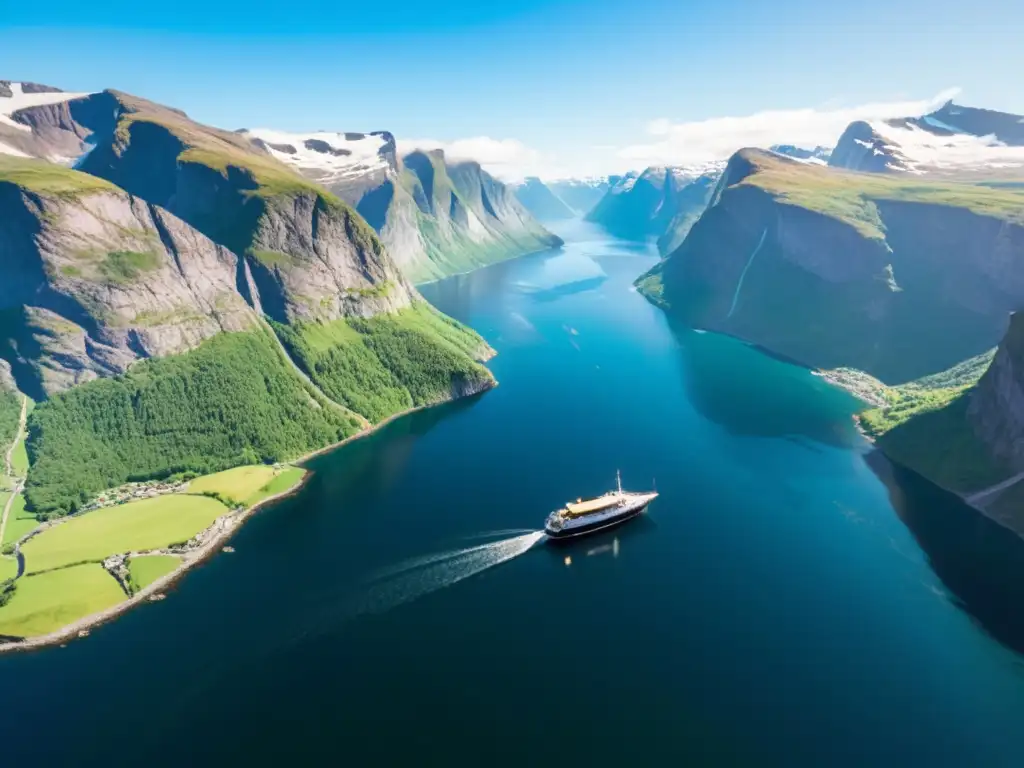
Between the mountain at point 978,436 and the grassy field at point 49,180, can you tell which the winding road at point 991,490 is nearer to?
the mountain at point 978,436

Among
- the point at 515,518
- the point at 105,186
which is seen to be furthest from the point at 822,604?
the point at 105,186

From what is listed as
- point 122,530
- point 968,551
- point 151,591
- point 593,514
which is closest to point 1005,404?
point 968,551

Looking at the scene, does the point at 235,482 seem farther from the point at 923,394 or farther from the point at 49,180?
the point at 923,394

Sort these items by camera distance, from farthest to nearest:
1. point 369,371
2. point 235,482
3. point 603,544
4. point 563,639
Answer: point 369,371, point 235,482, point 603,544, point 563,639

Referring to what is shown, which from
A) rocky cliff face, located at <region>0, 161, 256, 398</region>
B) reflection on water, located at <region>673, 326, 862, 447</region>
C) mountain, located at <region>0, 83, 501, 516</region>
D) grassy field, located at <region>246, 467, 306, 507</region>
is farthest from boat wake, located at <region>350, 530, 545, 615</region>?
rocky cliff face, located at <region>0, 161, 256, 398</region>

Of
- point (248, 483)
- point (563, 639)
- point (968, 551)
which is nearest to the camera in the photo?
point (563, 639)

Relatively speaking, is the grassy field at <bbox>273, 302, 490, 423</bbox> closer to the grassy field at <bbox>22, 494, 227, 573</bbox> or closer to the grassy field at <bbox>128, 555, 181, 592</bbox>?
the grassy field at <bbox>22, 494, 227, 573</bbox>

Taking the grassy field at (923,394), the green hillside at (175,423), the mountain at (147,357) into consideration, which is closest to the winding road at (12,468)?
the green hillside at (175,423)

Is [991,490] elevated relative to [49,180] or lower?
lower
